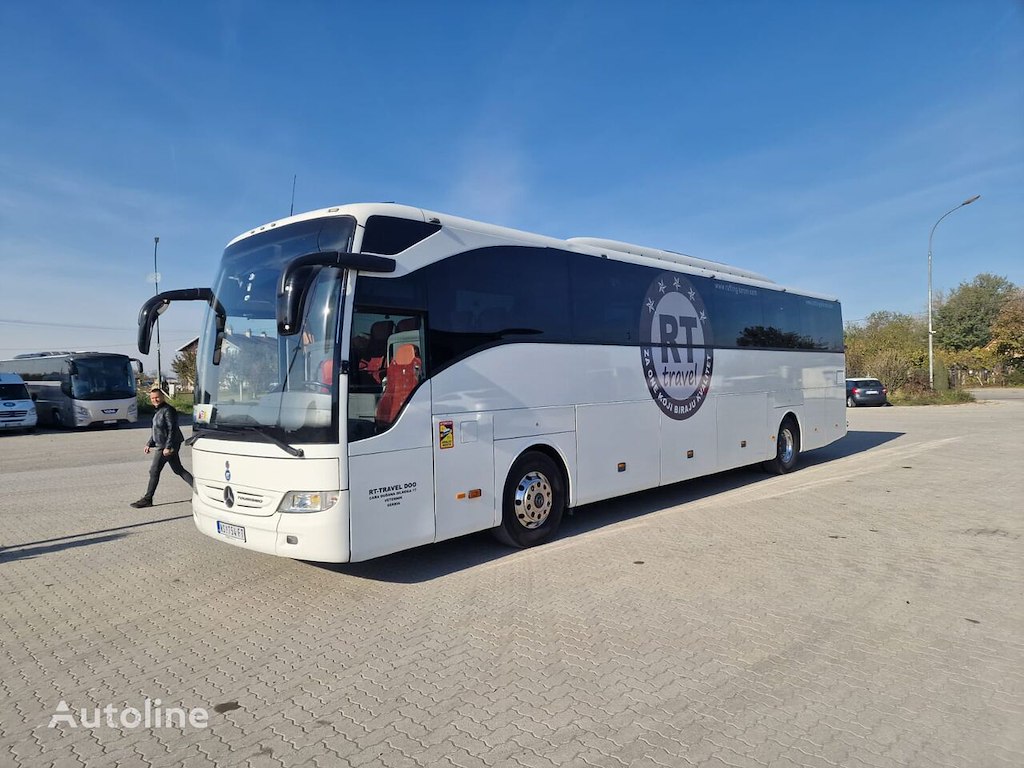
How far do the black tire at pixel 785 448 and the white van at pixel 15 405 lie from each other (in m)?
27.9

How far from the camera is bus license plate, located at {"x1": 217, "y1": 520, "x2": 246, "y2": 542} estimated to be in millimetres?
5746

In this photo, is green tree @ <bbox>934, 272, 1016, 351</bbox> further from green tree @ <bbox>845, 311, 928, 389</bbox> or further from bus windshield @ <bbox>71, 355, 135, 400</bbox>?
bus windshield @ <bbox>71, 355, 135, 400</bbox>

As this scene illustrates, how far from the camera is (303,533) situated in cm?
528

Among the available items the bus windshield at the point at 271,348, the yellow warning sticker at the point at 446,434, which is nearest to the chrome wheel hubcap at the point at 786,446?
the yellow warning sticker at the point at 446,434

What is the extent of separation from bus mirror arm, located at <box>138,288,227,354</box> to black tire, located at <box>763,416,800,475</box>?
9.80m

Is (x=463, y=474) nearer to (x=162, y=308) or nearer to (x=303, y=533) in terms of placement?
(x=303, y=533)

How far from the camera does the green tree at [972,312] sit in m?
61.3

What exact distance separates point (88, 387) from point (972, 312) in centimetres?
7117

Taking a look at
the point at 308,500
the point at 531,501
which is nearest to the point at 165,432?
the point at 308,500

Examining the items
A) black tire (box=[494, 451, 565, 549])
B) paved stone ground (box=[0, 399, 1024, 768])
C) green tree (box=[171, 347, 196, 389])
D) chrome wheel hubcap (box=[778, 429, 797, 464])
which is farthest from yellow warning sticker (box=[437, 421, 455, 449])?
A: green tree (box=[171, 347, 196, 389])

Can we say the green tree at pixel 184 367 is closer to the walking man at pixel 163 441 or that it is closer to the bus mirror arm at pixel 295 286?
the walking man at pixel 163 441

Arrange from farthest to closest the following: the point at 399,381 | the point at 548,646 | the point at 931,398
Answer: the point at 931,398
the point at 399,381
the point at 548,646

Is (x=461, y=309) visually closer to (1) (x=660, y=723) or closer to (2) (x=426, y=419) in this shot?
(2) (x=426, y=419)

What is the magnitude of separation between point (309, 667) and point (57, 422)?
102 ft
